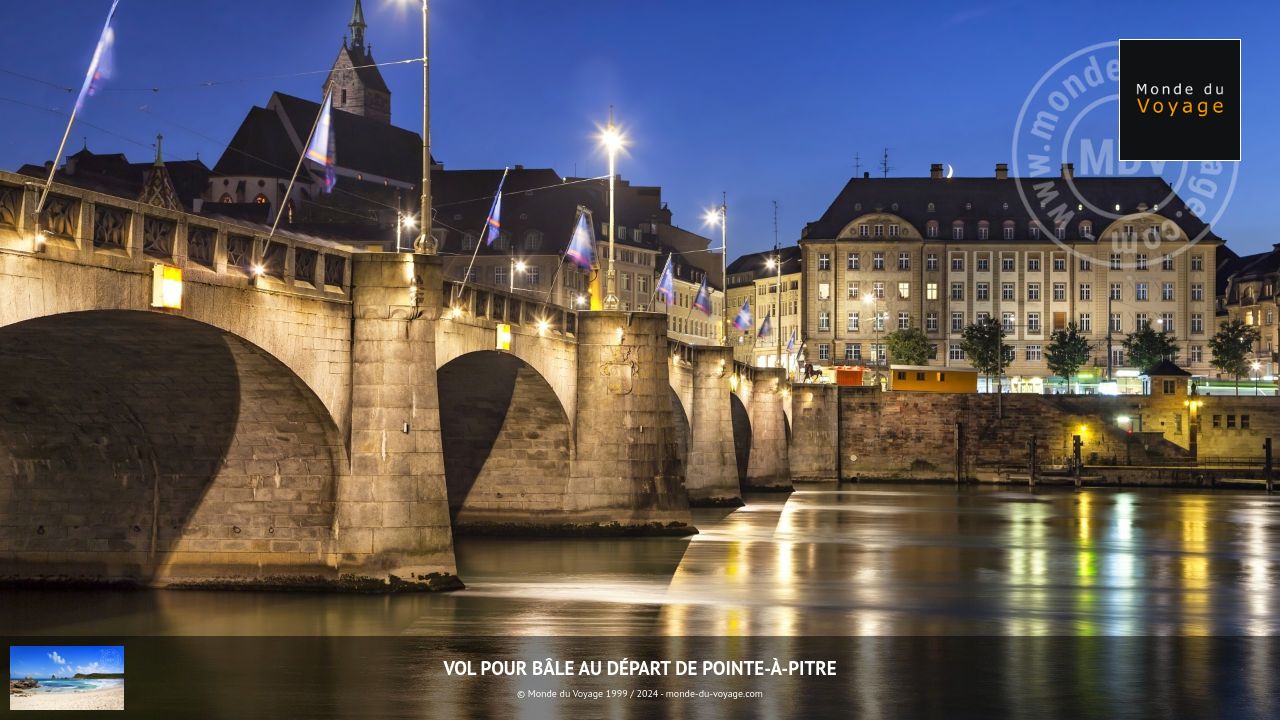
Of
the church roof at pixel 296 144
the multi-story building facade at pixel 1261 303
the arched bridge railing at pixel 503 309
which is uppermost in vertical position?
the church roof at pixel 296 144

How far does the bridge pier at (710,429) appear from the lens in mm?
71812

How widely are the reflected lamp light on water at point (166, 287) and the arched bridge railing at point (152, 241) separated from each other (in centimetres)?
29

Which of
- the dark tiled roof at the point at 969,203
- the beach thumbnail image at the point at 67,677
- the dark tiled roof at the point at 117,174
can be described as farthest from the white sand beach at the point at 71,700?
the dark tiled roof at the point at 969,203

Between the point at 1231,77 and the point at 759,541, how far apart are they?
20568 mm

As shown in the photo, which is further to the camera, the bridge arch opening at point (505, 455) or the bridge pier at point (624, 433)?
the bridge pier at point (624, 433)

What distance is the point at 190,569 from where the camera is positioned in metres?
33.7

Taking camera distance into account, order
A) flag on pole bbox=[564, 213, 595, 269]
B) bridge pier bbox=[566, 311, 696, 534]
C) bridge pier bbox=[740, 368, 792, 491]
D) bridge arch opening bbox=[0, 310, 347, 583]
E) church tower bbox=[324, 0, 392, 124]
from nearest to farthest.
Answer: bridge arch opening bbox=[0, 310, 347, 583], flag on pole bbox=[564, 213, 595, 269], bridge pier bbox=[566, 311, 696, 534], bridge pier bbox=[740, 368, 792, 491], church tower bbox=[324, 0, 392, 124]

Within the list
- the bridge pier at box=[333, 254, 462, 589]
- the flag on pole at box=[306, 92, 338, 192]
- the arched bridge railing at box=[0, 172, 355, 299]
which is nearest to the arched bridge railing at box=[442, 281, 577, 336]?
the bridge pier at box=[333, 254, 462, 589]

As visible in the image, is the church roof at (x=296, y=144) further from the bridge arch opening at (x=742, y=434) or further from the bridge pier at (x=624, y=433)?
the bridge pier at (x=624, y=433)

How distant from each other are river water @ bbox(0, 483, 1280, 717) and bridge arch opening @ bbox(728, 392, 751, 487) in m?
33.2

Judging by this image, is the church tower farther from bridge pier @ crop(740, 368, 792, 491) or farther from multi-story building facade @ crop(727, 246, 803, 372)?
bridge pier @ crop(740, 368, 792, 491)

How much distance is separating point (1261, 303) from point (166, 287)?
141 metres

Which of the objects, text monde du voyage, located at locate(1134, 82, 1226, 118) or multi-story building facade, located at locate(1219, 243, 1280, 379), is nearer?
text monde du voyage, located at locate(1134, 82, 1226, 118)

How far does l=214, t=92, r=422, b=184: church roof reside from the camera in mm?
143250
